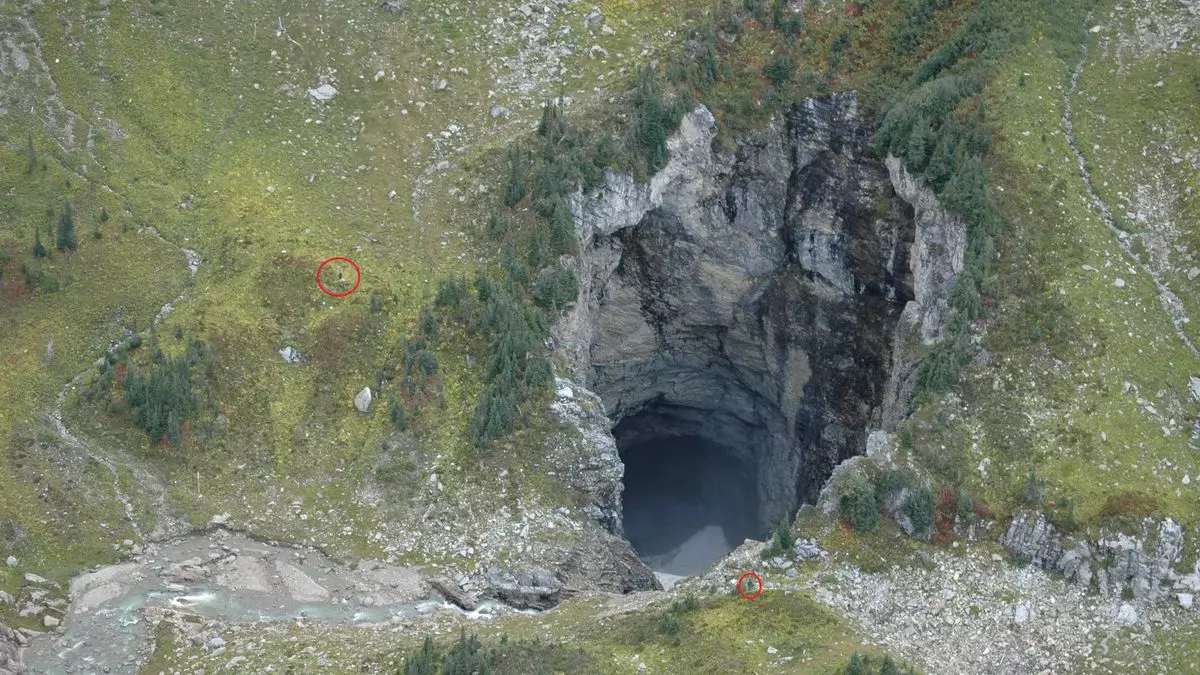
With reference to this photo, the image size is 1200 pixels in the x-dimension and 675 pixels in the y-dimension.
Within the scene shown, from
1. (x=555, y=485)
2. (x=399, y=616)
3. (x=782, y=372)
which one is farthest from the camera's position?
(x=782, y=372)

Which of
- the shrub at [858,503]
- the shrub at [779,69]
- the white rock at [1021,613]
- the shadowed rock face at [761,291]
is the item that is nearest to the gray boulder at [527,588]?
the shrub at [858,503]

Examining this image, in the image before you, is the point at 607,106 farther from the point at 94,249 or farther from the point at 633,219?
the point at 94,249

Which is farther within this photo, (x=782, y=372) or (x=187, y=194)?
(x=782, y=372)

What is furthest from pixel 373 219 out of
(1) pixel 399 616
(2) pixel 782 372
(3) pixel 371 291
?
(2) pixel 782 372

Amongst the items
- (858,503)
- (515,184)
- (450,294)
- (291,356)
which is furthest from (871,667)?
(515,184)

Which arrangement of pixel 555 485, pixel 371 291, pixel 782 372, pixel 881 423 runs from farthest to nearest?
1. pixel 782 372
2. pixel 881 423
3. pixel 371 291
4. pixel 555 485

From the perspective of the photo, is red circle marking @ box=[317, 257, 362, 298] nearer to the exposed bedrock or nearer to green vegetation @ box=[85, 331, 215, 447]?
green vegetation @ box=[85, 331, 215, 447]

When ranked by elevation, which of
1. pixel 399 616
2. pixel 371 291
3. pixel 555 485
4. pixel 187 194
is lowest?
pixel 399 616

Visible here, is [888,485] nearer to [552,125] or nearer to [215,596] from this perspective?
[552,125]

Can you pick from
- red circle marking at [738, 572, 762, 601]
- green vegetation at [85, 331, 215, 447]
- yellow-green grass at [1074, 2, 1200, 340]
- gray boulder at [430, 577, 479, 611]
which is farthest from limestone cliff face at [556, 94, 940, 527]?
green vegetation at [85, 331, 215, 447]
